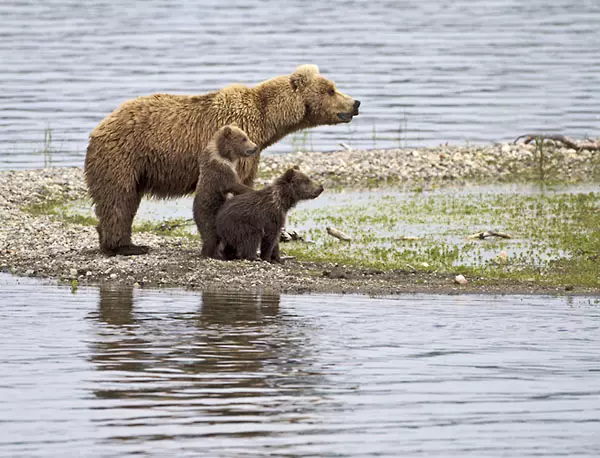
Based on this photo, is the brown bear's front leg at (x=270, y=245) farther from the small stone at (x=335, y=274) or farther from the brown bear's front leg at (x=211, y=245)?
the small stone at (x=335, y=274)

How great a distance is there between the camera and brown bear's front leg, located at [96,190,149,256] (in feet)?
45.1

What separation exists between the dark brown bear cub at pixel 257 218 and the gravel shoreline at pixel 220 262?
9.0 inches

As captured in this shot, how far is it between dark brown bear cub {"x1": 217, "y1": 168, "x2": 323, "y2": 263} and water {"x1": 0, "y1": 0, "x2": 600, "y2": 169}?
10.3 meters

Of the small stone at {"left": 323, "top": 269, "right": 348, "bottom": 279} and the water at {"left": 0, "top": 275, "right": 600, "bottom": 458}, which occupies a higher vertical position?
the small stone at {"left": 323, "top": 269, "right": 348, "bottom": 279}

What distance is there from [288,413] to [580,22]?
47530 mm

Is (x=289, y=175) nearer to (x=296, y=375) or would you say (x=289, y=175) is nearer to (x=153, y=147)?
(x=153, y=147)

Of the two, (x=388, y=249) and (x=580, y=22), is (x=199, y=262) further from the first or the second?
(x=580, y=22)

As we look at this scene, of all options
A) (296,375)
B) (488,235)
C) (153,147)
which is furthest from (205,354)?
(488,235)

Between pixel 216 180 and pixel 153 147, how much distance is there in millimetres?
852

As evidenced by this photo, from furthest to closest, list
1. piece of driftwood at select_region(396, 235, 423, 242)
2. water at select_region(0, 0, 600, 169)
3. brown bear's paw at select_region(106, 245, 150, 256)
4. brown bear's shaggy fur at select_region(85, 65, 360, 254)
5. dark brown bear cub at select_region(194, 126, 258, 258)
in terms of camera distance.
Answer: water at select_region(0, 0, 600, 169)
piece of driftwood at select_region(396, 235, 423, 242)
brown bear's paw at select_region(106, 245, 150, 256)
brown bear's shaggy fur at select_region(85, 65, 360, 254)
dark brown bear cub at select_region(194, 126, 258, 258)

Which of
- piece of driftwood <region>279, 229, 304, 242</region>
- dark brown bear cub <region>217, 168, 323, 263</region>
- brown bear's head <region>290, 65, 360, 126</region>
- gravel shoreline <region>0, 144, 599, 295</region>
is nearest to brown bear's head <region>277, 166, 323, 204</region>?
dark brown bear cub <region>217, 168, 323, 263</region>

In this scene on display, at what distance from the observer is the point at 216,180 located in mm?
13312

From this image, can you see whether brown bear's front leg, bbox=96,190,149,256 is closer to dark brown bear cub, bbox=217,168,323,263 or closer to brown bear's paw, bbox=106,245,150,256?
brown bear's paw, bbox=106,245,150,256

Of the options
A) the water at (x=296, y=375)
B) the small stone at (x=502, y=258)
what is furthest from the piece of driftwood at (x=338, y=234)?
the water at (x=296, y=375)
